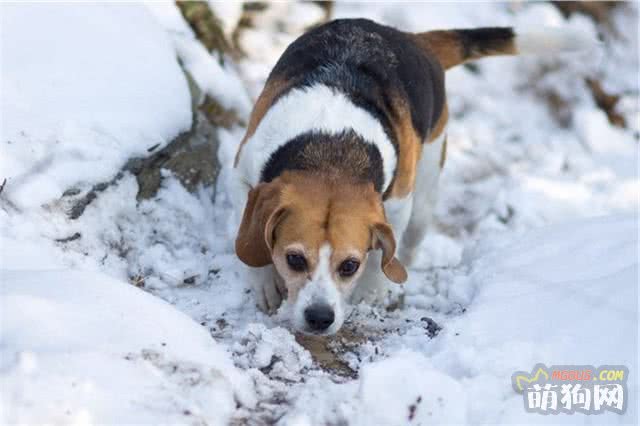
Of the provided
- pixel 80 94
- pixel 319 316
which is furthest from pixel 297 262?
pixel 80 94

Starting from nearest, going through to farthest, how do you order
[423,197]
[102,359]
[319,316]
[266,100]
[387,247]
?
[102,359], [319,316], [387,247], [266,100], [423,197]

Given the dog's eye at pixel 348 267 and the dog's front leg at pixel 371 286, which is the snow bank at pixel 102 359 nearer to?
the dog's eye at pixel 348 267

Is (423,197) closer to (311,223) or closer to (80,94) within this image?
(311,223)

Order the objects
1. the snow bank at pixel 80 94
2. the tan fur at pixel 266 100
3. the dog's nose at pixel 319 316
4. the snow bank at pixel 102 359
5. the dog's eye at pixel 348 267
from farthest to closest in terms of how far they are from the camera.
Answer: the tan fur at pixel 266 100
the snow bank at pixel 80 94
the dog's eye at pixel 348 267
the dog's nose at pixel 319 316
the snow bank at pixel 102 359

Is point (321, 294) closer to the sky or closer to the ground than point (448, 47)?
closer to the sky

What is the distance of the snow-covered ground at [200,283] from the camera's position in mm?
2680

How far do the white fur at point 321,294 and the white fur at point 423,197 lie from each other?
173 centimetres

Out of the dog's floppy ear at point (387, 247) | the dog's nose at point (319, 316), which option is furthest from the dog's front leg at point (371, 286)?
the dog's nose at point (319, 316)

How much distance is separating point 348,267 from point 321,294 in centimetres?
19

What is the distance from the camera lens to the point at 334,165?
3.84m

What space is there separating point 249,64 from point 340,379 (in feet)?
14.4

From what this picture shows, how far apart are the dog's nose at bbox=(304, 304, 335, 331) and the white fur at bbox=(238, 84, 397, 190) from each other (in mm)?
848

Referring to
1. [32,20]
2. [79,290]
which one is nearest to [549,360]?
[79,290]

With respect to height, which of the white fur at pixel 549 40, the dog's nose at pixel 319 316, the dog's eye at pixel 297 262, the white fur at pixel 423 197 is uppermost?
the dog's eye at pixel 297 262
